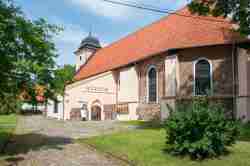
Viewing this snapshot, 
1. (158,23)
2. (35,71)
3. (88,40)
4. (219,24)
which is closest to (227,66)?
(219,24)

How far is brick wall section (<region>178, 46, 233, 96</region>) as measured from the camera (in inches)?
735

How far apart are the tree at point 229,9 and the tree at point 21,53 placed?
7.44 metres

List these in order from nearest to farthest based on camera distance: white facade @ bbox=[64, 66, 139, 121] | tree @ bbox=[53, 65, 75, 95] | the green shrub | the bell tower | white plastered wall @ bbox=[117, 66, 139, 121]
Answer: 1. the green shrub
2. tree @ bbox=[53, 65, 75, 95]
3. white plastered wall @ bbox=[117, 66, 139, 121]
4. white facade @ bbox=[64, 66, 139, 121]
5. the bell tower

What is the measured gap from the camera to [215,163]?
7.68 m

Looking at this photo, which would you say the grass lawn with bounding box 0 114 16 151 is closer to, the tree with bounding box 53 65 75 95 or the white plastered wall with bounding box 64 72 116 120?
the tree with bounding box 53 65 75 95

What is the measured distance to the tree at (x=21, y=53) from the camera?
8.32 metres

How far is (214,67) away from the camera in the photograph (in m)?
19.2

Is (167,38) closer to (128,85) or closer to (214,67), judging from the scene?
(128,85)

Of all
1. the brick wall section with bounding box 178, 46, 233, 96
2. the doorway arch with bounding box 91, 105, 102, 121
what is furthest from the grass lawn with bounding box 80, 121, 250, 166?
the doorway arch with bounding box 91, 105, 102, 121

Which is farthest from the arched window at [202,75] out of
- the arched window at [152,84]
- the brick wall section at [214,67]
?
the arched window at [152,84]

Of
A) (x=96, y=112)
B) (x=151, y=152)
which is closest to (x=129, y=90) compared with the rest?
(x=96, y=112)

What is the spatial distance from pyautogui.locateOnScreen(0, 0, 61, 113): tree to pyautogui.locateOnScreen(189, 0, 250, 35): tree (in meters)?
7.44

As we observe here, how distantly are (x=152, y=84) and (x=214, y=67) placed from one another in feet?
19.1

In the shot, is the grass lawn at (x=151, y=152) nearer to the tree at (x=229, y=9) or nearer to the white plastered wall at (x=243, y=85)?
the tree at (x=229, y=9)
